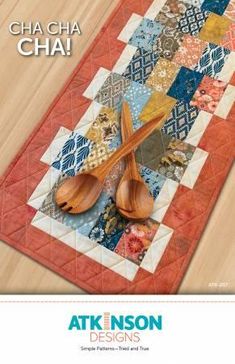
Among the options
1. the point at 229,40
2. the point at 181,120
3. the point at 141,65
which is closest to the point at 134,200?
the point at 181,120

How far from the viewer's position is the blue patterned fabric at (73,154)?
3.00 feet

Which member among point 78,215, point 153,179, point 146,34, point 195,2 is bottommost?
point 78,215

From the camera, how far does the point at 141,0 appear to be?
1.11 m

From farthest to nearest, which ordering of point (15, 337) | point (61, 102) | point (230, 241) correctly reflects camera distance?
1. point (61, 102)
2. point (230, 241)
3. point (15, 337)

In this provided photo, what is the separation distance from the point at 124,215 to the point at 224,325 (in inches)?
9.8

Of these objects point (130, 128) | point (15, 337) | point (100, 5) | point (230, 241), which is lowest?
point (15, 337)

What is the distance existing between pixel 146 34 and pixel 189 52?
105 millimetres

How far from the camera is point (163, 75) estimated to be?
3.34ft

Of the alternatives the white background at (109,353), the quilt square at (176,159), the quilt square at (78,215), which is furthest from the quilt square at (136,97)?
the white background at (109,353)

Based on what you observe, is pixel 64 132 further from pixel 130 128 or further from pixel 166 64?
pixel 166 64

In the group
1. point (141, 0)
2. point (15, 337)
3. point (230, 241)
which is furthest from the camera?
point (141, 0)

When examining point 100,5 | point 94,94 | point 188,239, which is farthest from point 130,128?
point 100,5

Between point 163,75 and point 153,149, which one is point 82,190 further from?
point 163,75

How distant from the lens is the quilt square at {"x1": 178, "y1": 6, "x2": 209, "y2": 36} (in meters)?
1.07
